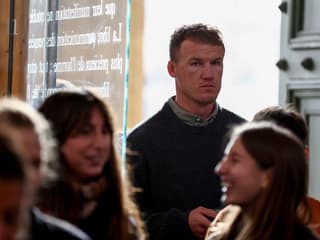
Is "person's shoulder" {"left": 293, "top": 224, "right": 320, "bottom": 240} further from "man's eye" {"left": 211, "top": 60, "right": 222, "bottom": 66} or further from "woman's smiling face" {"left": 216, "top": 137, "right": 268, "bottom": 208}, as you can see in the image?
"man's eye" {"left": 211, "top": 60, "right": 222, "bottom": 66}

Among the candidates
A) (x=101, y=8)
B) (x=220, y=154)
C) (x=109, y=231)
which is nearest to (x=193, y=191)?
(x=220, y=154)

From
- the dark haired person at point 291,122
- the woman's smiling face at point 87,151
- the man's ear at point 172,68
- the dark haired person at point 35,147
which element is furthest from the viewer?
the man's ear at point 172,68

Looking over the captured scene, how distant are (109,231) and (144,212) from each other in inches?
29.7

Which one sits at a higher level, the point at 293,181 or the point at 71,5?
the point at 71,5

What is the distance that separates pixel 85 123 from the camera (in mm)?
2713

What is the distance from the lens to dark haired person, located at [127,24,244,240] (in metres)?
3.39

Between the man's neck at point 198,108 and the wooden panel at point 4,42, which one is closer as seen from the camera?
the man's neck at point 198,108

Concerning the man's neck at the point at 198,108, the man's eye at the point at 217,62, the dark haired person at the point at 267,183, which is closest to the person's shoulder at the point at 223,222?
the dark haired person at the point at 267,183

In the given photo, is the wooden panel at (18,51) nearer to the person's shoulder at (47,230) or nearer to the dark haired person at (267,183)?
the dark haired person at (267,183)

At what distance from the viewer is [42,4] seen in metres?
4.41

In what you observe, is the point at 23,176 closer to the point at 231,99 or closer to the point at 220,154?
the point at 220,154

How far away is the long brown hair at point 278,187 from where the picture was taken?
102 inches

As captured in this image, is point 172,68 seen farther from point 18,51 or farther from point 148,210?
point 18,51

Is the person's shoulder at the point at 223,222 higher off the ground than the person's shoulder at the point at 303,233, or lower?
lower
